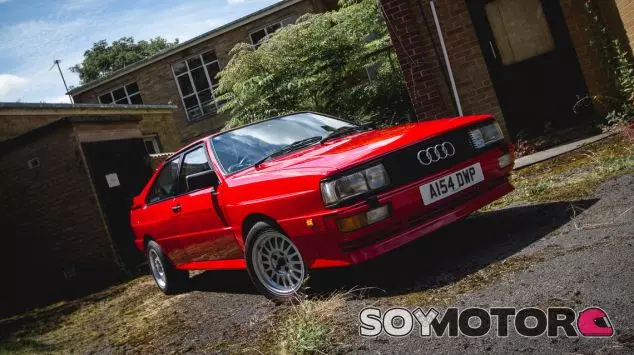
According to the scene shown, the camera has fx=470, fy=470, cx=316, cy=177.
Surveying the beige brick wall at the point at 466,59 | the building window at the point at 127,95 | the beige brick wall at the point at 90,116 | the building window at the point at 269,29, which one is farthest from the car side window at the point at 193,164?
the building window at the point at 127,95

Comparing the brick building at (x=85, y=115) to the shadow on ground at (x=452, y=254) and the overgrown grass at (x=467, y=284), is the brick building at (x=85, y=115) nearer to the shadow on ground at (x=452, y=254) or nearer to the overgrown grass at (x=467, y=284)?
the shadow on ground at (x=452, y=254)

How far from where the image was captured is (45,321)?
19.9 feet

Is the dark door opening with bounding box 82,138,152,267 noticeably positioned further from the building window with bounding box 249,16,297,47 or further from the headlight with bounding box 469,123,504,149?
the building window with bounding box 249,16,297,47

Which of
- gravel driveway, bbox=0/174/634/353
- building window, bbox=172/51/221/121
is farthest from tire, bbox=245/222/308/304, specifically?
building window, bbox=172/51/221/121

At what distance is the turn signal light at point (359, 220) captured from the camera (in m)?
2.84

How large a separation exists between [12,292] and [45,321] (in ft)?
14.2

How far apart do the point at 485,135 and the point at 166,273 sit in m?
3.68

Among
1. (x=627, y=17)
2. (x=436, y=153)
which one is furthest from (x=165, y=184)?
(x=627, y=17)

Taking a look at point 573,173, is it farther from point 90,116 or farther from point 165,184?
point 90,116

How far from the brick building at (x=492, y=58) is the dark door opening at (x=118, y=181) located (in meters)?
6.00

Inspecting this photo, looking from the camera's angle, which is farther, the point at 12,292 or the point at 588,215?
the point at 12,292

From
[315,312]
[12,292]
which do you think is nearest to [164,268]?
[315,312]

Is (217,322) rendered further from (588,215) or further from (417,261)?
(588,215)

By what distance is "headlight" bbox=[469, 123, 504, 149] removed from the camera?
11.3 feet
